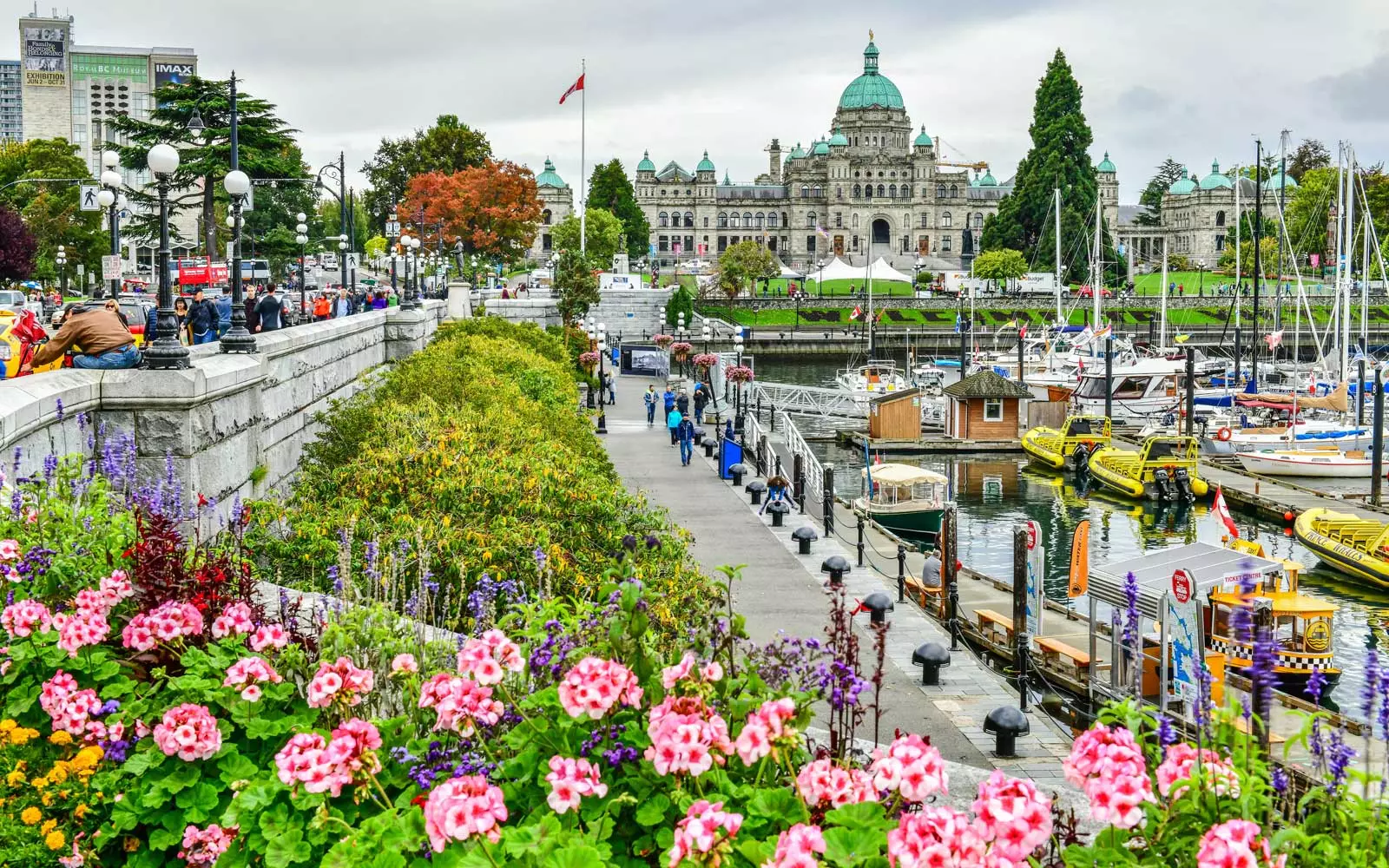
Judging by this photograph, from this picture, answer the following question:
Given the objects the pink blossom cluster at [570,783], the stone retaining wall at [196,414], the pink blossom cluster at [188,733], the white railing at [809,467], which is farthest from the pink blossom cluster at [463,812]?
the white railing at [809,467]

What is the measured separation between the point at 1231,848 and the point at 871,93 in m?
169

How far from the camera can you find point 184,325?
20.6m

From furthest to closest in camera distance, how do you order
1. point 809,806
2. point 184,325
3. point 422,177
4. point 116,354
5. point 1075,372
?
point 422,177
point 1075,372
point 184,325
point 116,354
point 809,806

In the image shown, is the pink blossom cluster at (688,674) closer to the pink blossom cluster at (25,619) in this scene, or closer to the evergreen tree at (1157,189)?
the pink blossom cluster at (25,619)

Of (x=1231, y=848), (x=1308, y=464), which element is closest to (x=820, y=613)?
(x=1231, y=848)

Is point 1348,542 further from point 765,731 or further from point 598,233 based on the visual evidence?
point 598,233

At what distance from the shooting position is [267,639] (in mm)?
6129

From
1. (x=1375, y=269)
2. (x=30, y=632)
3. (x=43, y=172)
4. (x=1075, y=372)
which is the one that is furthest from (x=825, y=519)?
(x=1375, y=269)

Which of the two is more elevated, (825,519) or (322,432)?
(322,432)

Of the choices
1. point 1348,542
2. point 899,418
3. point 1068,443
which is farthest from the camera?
point 899,418

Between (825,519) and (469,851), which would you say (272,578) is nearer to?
(469,851)

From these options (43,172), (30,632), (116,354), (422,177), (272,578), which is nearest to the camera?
(30,632)

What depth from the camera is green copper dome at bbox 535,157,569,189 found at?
162 m

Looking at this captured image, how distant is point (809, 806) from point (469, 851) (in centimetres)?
122
